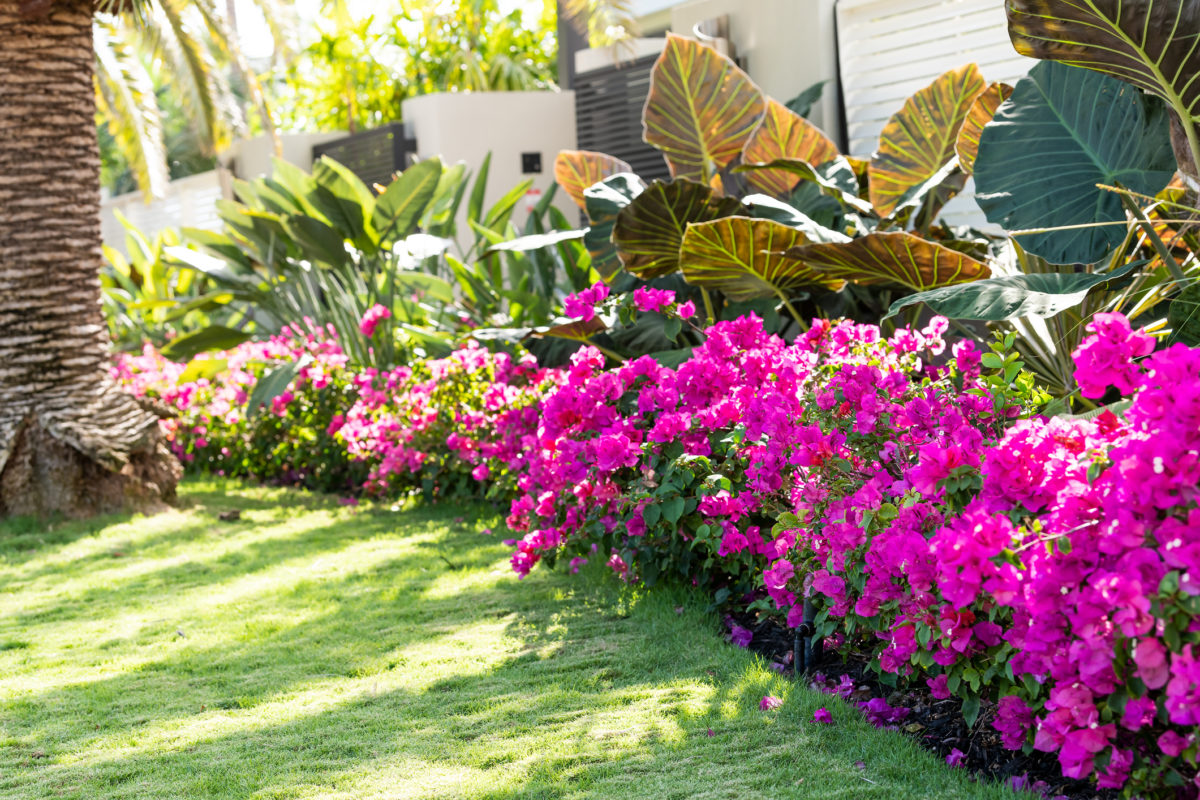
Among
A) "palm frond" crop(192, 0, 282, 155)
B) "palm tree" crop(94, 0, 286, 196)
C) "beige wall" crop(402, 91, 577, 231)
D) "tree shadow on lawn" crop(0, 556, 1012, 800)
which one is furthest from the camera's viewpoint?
"beige wall" crop(402, 91, 577, 231)

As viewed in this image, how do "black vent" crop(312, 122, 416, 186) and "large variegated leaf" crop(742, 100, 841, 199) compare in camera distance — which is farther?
"black vent" crop(312, 122, 416, 186)

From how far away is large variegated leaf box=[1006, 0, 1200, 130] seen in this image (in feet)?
9.89

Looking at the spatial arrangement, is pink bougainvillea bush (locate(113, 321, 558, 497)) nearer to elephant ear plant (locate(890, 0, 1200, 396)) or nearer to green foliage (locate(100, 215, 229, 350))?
green foliage (locate(100, 215, 229, 350))

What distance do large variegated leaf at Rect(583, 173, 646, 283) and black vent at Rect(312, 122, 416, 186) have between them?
7501mm

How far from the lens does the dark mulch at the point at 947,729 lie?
2.52 m

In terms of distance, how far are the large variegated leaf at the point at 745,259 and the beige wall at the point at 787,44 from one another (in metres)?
2.77

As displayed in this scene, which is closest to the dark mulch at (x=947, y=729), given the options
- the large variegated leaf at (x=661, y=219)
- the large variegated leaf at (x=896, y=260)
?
the large variegated leaf at (x=896, y=260)

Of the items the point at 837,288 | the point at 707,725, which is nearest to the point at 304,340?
the point at 837,288

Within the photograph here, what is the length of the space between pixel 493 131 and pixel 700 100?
269 inches

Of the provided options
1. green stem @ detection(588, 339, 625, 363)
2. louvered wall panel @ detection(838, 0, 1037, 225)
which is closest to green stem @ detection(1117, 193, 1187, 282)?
green stem @ detection(588, 339, 625, 363)

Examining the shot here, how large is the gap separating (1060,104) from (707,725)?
104 inches

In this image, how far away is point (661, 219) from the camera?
4809mm

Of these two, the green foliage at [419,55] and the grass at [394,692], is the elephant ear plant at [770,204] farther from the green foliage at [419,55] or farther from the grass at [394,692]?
the green foliage at [419,55]

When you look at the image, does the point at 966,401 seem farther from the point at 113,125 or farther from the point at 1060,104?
the point at 113,125
